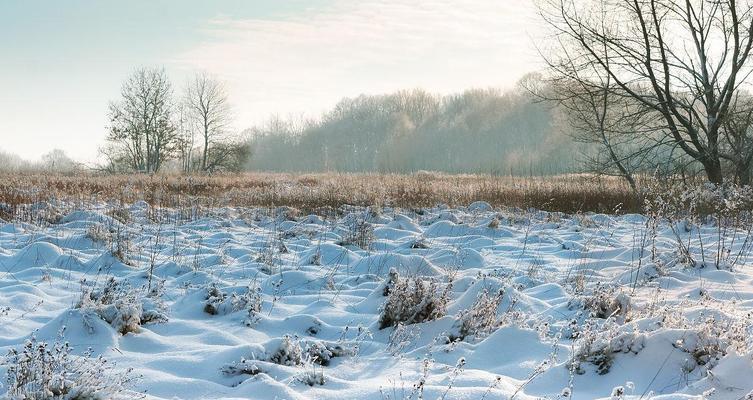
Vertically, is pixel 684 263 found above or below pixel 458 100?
below

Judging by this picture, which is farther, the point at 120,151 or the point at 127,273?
the point at 120,151

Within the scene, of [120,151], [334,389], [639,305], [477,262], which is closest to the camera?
[334,389]

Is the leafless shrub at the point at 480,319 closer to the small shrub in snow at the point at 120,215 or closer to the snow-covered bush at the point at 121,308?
the snow-covered bush at the point at 121,308

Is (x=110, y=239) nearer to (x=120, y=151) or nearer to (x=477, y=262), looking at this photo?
(x=477, y=262)

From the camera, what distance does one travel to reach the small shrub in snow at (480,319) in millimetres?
4039

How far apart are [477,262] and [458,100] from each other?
79872mm

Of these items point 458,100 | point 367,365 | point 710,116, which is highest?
point 458,100

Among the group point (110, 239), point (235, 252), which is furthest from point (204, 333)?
point (110, 239)

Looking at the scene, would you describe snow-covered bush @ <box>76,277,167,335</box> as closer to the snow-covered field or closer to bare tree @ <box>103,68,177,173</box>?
the snow-covered field

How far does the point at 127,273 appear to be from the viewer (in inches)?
226

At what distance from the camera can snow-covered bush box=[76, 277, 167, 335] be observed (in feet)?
12.5

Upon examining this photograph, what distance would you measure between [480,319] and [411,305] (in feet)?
1.76

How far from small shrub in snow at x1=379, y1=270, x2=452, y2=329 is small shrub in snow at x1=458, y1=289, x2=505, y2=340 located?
0.28 m

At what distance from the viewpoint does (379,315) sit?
448 centimetres
